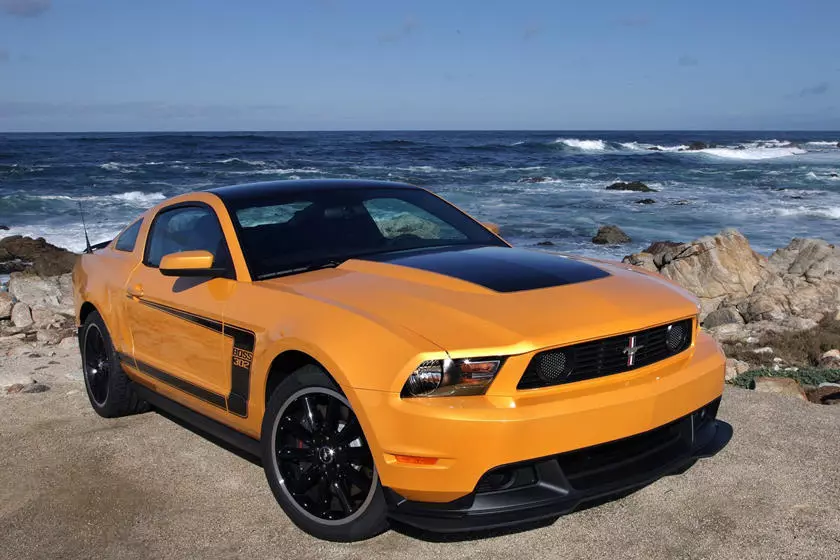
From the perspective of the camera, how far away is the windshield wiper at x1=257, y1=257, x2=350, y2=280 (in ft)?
12.7

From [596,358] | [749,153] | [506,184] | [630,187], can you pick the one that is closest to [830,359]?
[596,358]

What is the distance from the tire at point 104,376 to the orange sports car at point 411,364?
0.53 meters

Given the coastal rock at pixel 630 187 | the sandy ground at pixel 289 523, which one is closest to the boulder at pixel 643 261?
the sandy ground at pixel 289 523

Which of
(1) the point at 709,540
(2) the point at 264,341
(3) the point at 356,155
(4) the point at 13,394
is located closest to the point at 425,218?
(2) the point at 264,341

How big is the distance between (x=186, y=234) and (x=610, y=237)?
14.7 meters

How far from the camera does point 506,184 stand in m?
35.0

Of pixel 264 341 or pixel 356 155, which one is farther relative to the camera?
pixel 356 155

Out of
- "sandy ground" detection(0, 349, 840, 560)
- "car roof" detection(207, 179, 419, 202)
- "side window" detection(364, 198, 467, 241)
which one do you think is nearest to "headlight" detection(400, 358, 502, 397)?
"sandy ground" detection(0, 349, 840, 560)

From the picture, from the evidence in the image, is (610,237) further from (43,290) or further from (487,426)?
(487,426)

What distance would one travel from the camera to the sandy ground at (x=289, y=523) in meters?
3.30

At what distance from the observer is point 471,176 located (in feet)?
128

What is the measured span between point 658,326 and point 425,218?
1775mm

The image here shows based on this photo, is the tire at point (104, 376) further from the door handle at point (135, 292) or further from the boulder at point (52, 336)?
the boulder at point (52, 336)

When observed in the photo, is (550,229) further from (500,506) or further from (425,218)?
(500,506)
